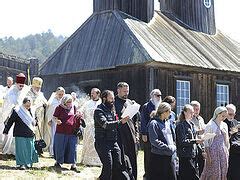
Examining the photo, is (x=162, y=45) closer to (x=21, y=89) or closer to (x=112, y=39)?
(x=112, y=39)

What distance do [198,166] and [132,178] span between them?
1.30 metres

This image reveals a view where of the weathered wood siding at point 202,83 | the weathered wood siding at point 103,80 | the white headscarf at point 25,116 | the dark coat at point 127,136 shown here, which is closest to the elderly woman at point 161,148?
the dark coat at point 127,136

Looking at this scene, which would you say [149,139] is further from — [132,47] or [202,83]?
[202,83]

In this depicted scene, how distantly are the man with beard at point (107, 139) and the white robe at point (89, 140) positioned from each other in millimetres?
3193

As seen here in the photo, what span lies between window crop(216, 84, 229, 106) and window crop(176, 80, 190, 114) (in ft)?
6.06

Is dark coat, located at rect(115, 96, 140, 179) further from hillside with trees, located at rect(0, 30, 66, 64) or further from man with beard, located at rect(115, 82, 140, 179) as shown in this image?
hillside with trees, located at rect(0, 30, 66, 64)

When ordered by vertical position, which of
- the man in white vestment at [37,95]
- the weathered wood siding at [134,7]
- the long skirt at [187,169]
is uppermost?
the weathered wood siding at [134,7]

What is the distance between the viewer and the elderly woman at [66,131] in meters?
9.84

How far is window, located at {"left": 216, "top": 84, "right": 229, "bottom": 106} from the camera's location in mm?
19266

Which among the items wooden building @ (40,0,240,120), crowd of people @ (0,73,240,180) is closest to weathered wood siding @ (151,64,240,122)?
wooden building @ (40,0,240,120)

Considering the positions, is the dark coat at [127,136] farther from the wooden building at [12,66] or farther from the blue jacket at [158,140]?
the wooden building at [12,66]

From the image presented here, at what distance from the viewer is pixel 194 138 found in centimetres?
816

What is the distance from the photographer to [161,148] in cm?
718

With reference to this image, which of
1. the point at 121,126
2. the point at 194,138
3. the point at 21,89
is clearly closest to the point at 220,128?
the point at 194,138
